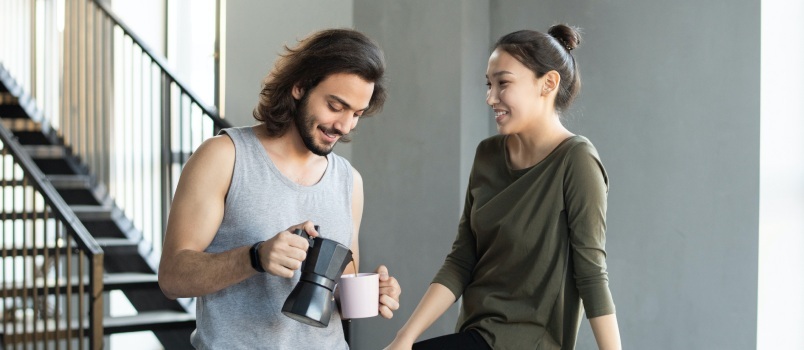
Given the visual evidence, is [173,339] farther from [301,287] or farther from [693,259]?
[301,287]

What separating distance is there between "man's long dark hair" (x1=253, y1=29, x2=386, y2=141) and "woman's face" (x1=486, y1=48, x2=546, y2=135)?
0.38 m

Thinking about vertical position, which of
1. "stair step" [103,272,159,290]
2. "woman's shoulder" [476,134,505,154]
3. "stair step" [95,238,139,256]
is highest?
"woman's shoulder" [476,134,505,154]

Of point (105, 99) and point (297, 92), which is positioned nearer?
point (297, 92)

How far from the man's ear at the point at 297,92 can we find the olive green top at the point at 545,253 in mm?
530

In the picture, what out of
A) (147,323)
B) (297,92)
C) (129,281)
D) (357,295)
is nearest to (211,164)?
(297,92)

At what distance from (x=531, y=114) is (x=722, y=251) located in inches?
48.0

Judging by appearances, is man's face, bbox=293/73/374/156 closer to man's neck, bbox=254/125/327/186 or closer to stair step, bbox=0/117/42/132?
man's neck, bbox=254/125/327/186

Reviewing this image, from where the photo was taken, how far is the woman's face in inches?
74.2

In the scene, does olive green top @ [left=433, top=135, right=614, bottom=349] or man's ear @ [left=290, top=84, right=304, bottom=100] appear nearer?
man's ear @ [left=290, top=84, right=304, bottom=100]

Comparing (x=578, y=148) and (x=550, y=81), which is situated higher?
(x=550, y=81)

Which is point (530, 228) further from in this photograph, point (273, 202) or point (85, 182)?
point (85, 182)

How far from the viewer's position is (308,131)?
5.05 ft

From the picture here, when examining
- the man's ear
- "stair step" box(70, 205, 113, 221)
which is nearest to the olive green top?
the man's ear

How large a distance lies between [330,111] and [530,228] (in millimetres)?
528
